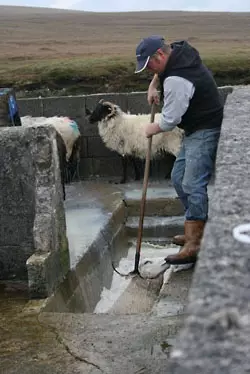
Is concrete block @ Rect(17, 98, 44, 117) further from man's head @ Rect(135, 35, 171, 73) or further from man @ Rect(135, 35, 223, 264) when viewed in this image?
man's head @ Rect(135, 35, 171, 73)

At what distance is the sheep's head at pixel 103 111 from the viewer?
1118 centimetres

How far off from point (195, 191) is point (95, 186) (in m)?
4.97

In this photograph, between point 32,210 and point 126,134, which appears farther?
point 126,134

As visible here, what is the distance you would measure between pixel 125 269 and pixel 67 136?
150 inches

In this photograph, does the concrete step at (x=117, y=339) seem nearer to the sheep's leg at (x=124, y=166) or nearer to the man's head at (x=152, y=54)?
the man's head at (x=152, y=54)

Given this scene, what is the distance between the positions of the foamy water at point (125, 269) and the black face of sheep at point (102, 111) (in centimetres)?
292

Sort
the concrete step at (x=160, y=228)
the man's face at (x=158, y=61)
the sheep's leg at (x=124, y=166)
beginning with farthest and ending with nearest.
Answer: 1. the sheep's leg at (x=124, y=166)
2. the concrete step at (x=160, y=228)
3. the man's face at (x=158, y=61)

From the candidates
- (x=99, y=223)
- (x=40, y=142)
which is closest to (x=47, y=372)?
(x=40, y=142)

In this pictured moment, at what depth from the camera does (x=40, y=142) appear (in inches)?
247

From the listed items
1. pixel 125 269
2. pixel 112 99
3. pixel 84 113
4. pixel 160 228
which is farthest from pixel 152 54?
pixel 84 113

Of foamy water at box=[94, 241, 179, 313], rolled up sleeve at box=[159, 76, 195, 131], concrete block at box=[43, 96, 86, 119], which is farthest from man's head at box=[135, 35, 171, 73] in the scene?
concrete block at box=[43, 96, 86, 119]

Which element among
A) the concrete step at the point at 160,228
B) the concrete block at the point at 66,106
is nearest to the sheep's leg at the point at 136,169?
the concrete block at the point at 66,106

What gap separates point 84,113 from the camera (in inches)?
468

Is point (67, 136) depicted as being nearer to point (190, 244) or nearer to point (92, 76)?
point (190, 244)
